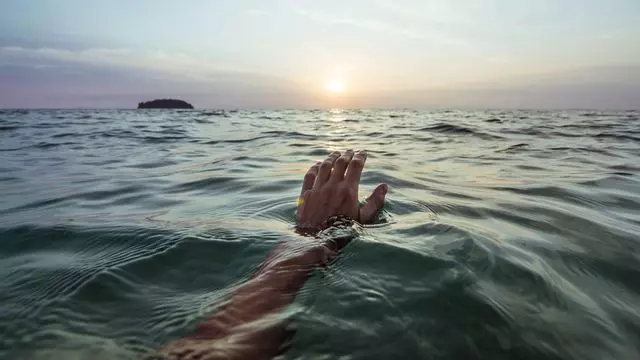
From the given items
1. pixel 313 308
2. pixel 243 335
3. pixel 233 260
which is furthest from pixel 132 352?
pixel 233 260

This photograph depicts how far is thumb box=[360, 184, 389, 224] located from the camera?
3.00 metres

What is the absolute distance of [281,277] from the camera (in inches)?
77.4

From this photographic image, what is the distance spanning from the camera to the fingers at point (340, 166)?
10.2 feet

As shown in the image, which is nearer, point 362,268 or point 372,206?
point 362,268

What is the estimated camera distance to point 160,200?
13.3 feet

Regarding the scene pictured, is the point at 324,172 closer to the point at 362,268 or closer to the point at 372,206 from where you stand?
the point at 372,206

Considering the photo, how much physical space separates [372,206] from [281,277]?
1357 millimetres

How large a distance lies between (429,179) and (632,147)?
6.13m

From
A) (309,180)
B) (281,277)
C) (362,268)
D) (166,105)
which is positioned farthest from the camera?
(166,105)

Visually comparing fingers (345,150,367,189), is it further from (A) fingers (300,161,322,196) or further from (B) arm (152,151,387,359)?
(A) fingers (300,161,322,196)

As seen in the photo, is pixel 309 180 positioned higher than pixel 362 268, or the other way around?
pixel 309 180

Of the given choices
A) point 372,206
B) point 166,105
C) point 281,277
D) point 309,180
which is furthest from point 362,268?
point 166,105

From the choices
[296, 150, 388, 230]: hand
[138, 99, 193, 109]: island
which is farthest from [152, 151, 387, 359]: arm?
[138, 99, 193, 109]: island

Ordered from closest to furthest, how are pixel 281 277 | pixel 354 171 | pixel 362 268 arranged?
pixel 281 277 < pixel 362 268 < pixel 354 171
